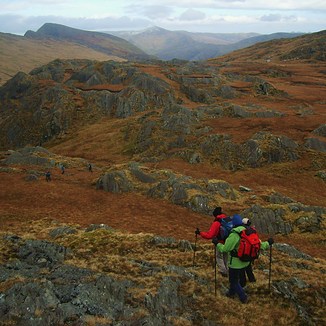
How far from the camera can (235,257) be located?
1342 centimetres

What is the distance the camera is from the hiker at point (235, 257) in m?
12.9

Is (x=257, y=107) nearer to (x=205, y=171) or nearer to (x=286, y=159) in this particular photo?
(x=286, y=159)

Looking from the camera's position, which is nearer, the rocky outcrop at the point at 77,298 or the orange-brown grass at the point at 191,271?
the rocky outcrop at the point at 77,298

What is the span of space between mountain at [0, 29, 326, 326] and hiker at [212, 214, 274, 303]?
0.45 m

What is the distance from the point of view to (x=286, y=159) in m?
55.2

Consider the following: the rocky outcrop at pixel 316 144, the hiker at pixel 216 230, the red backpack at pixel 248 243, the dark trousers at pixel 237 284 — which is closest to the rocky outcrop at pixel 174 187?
the hiker at pixel 216 230

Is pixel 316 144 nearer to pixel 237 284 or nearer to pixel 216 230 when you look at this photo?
pixel 216 230

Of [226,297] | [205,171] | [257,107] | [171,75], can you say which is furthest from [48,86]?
[226,297]

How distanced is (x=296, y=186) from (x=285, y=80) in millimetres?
85419

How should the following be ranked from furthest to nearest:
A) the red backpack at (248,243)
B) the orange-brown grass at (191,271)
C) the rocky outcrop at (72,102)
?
1. the rocky outcrop at (72,102)
2. the orange-brown grass at (191,271)
3. the red backpack at (248,243)

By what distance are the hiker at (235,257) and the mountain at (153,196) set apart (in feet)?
1.48

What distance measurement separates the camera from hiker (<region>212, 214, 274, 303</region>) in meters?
12.9

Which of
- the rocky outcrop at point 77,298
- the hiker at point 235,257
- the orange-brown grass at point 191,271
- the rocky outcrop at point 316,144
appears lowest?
the rocky outcrop at point 316,144

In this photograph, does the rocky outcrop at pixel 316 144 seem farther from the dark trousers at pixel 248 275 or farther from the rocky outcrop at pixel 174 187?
the dark trousers at pixel 248 275
